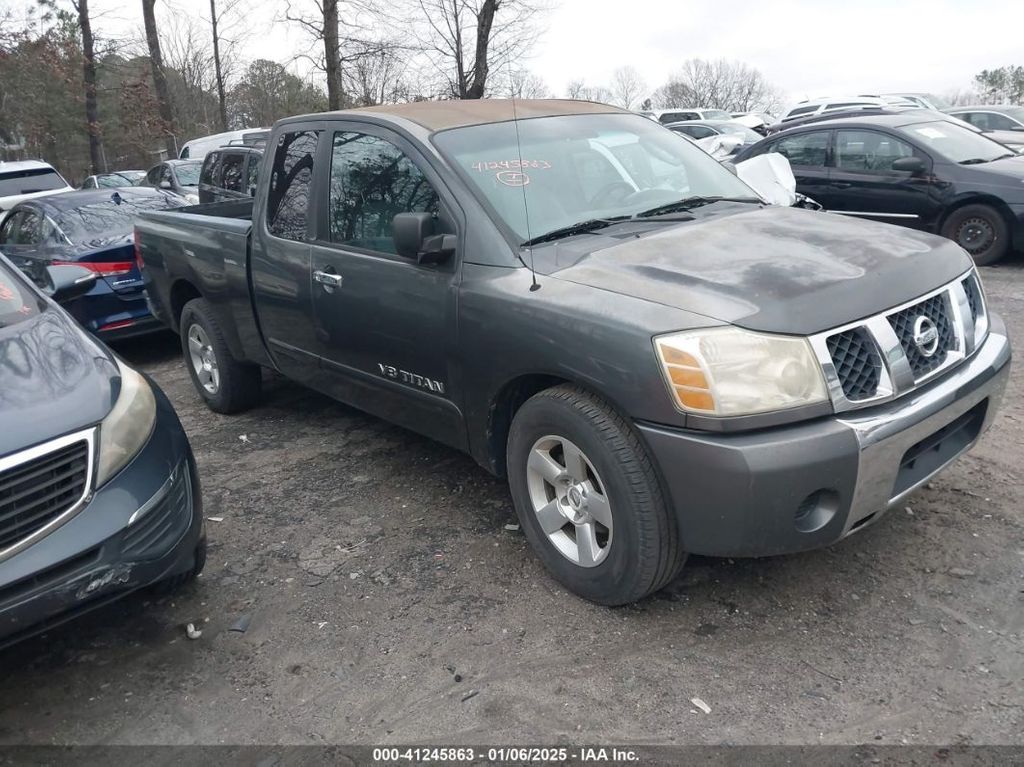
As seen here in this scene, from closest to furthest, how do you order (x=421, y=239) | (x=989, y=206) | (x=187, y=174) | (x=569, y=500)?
(x=569, y=500) < (x=421, y=239) < (x=989, y=206) < (x=187, y=174)

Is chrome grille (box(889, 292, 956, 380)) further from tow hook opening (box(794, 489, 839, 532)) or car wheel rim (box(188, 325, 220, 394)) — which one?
car wheel rim (box(188, 325, 220, 394))

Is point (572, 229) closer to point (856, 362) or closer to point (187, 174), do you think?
point (856, 362)

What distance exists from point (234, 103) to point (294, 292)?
122ft

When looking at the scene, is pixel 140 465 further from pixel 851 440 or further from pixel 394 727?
pixel 851 440

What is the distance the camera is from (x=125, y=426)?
3.04m

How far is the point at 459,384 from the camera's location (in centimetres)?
355

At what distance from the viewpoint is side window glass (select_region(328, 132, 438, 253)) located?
382 centimetres

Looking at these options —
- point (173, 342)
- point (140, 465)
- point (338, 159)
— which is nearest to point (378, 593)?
point (140, 465)

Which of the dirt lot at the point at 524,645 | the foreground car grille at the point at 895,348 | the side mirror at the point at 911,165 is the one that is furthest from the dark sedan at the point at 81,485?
the side mirror at the point at 911,165

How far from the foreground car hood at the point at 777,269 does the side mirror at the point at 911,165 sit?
5.81 metres

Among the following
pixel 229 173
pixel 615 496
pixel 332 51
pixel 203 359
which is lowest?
pixel 203 359

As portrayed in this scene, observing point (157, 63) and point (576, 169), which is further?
point (157, 63)

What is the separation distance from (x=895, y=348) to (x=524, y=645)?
1636 millimetres

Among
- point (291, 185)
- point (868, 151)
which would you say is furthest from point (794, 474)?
point (868, 151)
